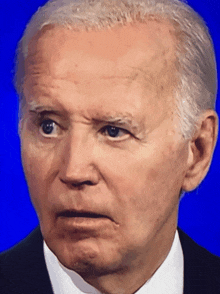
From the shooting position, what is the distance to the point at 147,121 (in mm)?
1509

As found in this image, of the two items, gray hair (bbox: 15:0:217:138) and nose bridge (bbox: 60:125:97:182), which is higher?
gray hair (bbox: 15:0:217:138)

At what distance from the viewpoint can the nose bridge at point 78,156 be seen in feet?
4.66

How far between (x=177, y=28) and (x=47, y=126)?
1.52ft

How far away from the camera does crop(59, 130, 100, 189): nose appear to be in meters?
1.42

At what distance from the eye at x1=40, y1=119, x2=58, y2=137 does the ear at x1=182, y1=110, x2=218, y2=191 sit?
41cm

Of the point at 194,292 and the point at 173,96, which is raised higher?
the point at 173,96

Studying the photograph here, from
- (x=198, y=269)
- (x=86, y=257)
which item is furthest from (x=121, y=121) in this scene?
(x=198, y=269)

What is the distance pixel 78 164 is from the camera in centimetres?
142

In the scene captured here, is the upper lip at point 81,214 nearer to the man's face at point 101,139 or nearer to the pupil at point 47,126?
the man's face at point 101,139

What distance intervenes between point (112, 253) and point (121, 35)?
23.1 inches

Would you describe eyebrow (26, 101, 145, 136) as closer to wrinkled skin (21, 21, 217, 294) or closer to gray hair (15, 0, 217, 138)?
wrinkled skin (21, 21, 217, 294)

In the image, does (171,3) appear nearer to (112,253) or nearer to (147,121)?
(147,121)

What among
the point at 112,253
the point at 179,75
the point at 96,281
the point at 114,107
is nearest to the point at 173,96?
the point at 179,75

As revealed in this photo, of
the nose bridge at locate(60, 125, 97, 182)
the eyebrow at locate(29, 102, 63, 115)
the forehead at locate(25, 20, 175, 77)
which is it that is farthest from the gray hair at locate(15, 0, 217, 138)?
the nose bridge at locate(60, 125, 97, 182)
